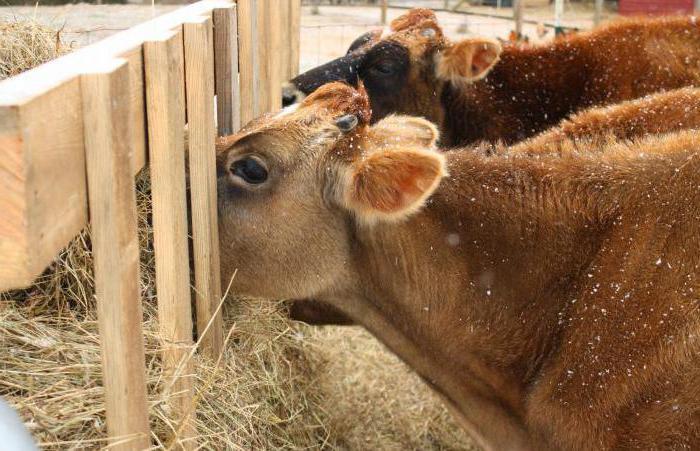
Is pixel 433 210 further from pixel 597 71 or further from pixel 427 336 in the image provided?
pixel 597 71

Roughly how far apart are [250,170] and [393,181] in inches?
27.2

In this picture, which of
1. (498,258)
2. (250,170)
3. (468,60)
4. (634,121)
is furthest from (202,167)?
(468,60)

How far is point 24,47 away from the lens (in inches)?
178

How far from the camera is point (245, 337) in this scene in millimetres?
4621

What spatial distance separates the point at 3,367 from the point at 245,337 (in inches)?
69.1

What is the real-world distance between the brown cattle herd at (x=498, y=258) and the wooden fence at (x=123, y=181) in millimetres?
325

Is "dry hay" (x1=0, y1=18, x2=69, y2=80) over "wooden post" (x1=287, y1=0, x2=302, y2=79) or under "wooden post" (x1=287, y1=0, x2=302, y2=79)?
over

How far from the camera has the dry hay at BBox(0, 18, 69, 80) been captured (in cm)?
446

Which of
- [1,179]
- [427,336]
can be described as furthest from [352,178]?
[1,179]

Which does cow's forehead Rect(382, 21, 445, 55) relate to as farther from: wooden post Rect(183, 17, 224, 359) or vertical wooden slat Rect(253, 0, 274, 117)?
wooden post Rect(183, 17, 224, 359)

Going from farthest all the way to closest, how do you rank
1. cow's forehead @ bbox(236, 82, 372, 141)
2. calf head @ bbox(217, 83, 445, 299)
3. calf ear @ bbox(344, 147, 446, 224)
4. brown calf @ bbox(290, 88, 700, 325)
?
brown calf @ bbox(290, 88, 700, 325) → cow's forehead @ bbox(236, 82, 372, 141) → calf head @ bbox(217, 83, 445, 299) → calf ear @ bbox(344, 147, 446, 224)

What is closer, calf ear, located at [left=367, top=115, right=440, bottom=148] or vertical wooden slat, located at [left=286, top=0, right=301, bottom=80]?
calf ear, located at [left=367, top=115, right=440, bottom=148]

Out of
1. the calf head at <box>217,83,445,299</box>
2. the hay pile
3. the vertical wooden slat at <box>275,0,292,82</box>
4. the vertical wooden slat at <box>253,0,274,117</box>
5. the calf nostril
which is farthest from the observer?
the vertical wooden slat at <box>275,0,292,82</box>

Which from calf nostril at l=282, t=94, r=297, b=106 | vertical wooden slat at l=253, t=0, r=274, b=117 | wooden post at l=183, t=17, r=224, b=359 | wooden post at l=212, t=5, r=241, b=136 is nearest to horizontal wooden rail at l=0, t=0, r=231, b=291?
wooden post at l=183, t=17, r=224, b=359
